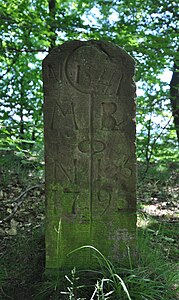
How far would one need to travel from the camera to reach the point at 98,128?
3.10m

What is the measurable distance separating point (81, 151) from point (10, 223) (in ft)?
6.06

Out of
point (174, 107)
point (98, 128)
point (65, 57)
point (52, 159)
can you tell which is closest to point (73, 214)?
point (52, 159)

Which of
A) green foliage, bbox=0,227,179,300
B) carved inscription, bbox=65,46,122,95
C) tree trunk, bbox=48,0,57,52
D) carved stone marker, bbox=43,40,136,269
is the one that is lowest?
green foliage, bbox=0,227,179,300

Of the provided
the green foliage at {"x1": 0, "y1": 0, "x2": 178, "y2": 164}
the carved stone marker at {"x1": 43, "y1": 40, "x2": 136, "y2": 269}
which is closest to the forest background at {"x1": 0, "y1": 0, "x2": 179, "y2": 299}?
the green foliage at {"x1": 0, "y1": 0, "x2": 178, "y2": 164}

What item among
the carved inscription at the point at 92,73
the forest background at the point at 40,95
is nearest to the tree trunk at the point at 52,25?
the forest background at the point at 40,95

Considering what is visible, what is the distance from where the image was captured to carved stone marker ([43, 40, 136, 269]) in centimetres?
308

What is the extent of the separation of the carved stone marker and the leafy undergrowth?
0.24m

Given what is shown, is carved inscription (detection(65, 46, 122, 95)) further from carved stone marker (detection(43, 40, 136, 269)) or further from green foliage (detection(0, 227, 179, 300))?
green foliage (detection(0, 227, 179, 300))

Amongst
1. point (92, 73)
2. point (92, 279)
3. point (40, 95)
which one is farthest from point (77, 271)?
point (40, 95)

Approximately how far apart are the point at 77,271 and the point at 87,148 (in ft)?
3.19

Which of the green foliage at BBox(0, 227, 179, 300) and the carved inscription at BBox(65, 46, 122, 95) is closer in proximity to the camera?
the green foliage at BBox(0, 227, 179, 300)

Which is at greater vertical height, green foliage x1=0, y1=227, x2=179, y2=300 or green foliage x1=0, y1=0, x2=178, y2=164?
green foliage x1=0, y1=0, x2=178, y2=164

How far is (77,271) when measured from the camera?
2.97m

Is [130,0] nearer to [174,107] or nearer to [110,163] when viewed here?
[174,107]
